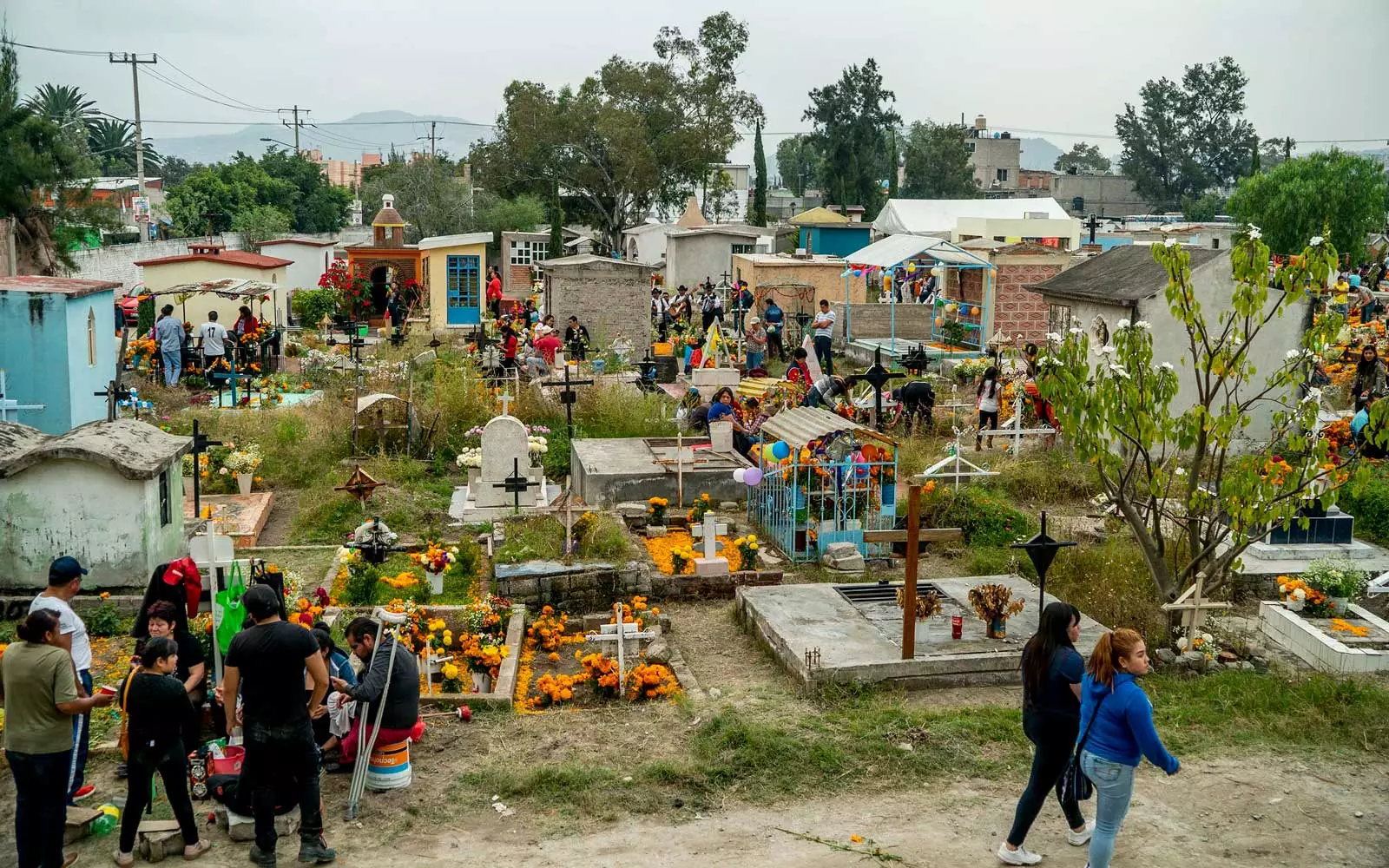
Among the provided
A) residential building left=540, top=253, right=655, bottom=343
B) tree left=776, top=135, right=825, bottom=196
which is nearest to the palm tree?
tree left=776, top=135, right=825, bottom=196

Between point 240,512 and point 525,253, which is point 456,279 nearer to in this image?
point 525,253

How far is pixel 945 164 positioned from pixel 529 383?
226 ft

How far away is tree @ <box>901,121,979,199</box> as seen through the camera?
3324 inches

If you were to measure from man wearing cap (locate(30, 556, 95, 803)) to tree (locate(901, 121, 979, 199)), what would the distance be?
80.3 meters

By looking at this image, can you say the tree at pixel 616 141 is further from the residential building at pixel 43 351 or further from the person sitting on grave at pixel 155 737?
the person sitting on grave at pixel 155 737

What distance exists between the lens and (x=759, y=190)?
201 feet

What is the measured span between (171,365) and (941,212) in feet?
120

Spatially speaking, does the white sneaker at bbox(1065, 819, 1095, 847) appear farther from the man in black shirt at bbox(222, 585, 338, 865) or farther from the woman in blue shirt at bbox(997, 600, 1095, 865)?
the man in black shirt at bbox(222, 585, 338, 865)

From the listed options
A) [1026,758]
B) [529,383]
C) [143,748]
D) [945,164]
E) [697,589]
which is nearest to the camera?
[143,748]

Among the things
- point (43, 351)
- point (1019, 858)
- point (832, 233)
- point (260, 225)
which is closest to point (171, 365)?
point (43, 351)

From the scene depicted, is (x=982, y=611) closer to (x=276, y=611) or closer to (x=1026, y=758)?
(x=1026, y=758)

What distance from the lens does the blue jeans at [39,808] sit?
6.74 metres

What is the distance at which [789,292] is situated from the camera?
33500 millimetres

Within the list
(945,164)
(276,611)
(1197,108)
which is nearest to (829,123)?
(945,164)
